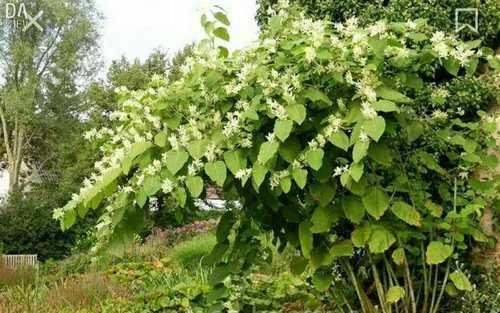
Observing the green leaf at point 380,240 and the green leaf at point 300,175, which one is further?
the green leaf at point 380,240

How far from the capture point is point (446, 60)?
10.0 feet

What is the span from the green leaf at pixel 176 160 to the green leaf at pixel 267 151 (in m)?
0.34

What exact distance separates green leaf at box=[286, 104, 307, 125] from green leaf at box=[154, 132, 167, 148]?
59 centimetres

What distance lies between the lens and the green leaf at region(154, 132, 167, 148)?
2943 millimetres

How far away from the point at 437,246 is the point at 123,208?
1.54 meters

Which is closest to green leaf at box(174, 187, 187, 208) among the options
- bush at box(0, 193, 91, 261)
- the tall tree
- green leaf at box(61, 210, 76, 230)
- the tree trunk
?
green leaf at box(61, 210, 76, 230)

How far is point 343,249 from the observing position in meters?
3.27

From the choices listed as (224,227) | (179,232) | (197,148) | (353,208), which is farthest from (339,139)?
(179,232)

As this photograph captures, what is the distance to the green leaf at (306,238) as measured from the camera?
3.23 meters

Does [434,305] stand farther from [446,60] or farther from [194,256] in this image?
[194,256]

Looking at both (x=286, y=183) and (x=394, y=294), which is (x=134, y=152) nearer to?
(x=286, y=183)

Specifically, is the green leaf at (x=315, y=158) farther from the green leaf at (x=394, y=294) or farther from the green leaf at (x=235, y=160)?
the green leaf at (x=394, y=294)

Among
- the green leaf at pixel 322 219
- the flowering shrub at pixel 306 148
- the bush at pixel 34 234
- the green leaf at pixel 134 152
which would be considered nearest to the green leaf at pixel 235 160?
the flowering shrub at pixel 306 148

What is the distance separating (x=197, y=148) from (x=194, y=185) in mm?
162
